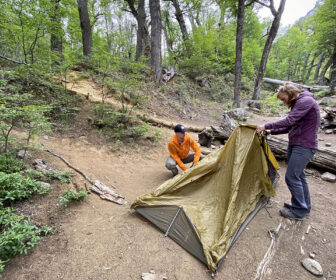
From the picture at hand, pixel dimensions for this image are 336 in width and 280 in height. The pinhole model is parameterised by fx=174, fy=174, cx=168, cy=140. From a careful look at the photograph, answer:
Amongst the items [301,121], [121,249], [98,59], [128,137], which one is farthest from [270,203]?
[98,59]

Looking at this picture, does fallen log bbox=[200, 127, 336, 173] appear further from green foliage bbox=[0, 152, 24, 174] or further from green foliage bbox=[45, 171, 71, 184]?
green foliage bbox=[0, 152, 24, 174]

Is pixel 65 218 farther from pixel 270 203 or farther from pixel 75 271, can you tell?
pixel 270 203

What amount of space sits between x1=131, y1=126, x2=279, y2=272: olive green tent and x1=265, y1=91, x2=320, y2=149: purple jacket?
48cm

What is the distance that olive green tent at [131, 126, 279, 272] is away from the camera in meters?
2.16

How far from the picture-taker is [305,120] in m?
2.45

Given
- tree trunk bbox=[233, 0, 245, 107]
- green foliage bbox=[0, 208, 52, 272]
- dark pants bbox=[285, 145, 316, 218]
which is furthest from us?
tree trunk bbox=[233, 0, 245, 107]

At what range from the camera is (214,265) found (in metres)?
1.89

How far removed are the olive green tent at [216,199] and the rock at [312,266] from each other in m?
0.73

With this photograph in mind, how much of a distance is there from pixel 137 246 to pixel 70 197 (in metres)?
1.44

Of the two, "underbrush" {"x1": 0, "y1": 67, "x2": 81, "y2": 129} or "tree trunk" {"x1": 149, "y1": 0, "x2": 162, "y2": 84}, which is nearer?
"underbrush" {"x1": 0, "y1": 67, "x2": 81, "y2": 129}

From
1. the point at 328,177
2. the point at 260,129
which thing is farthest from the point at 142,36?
the point at 328,177

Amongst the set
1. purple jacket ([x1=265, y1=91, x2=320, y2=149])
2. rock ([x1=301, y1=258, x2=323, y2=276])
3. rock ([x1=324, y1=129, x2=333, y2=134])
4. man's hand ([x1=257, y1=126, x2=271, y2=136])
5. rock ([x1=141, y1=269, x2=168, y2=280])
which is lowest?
rock ([x1=141, y1=269, x2=168, y2=280])

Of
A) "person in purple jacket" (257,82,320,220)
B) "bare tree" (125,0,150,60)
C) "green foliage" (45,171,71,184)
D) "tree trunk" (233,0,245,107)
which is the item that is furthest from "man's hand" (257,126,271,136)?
"bare tree" (125,0,150,60)

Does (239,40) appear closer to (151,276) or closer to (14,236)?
(151,276)
